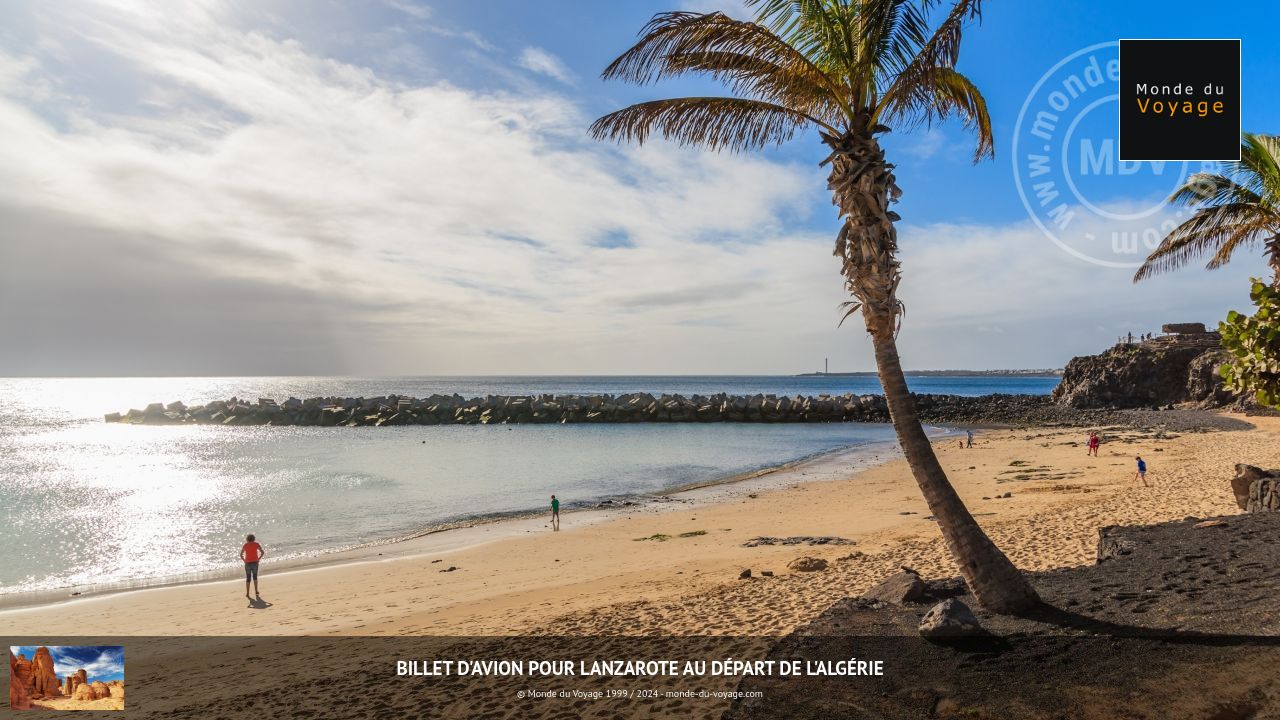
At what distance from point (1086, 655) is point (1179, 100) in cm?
1110

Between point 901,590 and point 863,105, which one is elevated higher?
point 863,105

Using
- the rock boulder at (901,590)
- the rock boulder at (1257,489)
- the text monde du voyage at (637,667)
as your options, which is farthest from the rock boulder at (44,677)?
the rock boulder at (1257,489)

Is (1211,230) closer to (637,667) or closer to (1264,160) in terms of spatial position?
(1264,160)

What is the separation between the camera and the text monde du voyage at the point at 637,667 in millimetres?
6117

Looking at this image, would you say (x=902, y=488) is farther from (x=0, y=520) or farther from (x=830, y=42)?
(x=0, y=520)

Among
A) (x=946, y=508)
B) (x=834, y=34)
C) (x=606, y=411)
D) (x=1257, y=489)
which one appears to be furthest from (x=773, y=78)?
(x=606, y=411)

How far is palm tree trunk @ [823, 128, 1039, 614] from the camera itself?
270 inches

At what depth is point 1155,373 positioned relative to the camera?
52125 millimetres

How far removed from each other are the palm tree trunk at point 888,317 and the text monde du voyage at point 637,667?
1803 millimetres

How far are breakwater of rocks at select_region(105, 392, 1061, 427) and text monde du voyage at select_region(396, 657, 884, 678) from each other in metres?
53.1

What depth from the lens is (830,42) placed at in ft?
23.8

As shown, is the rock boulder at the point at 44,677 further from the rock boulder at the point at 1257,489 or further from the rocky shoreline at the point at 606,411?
the rocky shoreline at the point at 606,411

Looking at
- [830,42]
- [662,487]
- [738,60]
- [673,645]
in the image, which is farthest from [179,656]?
[662,487]

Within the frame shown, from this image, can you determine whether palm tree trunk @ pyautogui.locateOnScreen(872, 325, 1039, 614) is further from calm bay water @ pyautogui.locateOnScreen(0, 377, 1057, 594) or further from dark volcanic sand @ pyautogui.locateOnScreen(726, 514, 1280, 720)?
calm bay water @ pyautogui.locateOnScreen(0, 377, 1057, 594)
